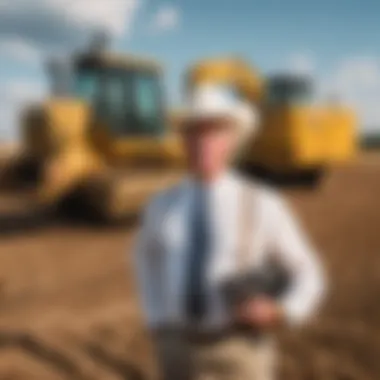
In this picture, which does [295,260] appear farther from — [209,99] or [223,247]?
[209,99]

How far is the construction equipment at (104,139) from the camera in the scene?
12.0 ft

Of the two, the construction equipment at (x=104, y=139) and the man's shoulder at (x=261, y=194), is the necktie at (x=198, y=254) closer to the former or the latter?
the man's shoulder at (x=261, y=194)

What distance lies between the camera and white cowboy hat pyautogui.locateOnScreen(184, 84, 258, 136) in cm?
82

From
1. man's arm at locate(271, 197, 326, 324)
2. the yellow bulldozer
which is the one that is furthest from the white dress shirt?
the yellow bulldozer

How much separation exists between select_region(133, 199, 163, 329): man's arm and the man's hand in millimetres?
107

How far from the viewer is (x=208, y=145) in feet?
2.63

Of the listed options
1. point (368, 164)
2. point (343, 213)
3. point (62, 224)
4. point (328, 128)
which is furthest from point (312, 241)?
point (368, 164)

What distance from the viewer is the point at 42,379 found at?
6.49 ft

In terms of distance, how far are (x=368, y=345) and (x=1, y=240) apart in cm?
213

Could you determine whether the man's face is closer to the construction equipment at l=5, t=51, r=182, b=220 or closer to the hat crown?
the hat crown

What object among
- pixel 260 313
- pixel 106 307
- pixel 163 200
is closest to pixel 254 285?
pixel 260 313

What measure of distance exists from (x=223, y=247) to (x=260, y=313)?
0.09 m

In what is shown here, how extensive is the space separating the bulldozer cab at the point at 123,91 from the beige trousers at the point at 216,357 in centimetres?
329

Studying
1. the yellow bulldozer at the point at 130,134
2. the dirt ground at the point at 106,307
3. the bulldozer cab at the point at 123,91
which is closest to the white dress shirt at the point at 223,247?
the dirt ground at the point at 106,307
